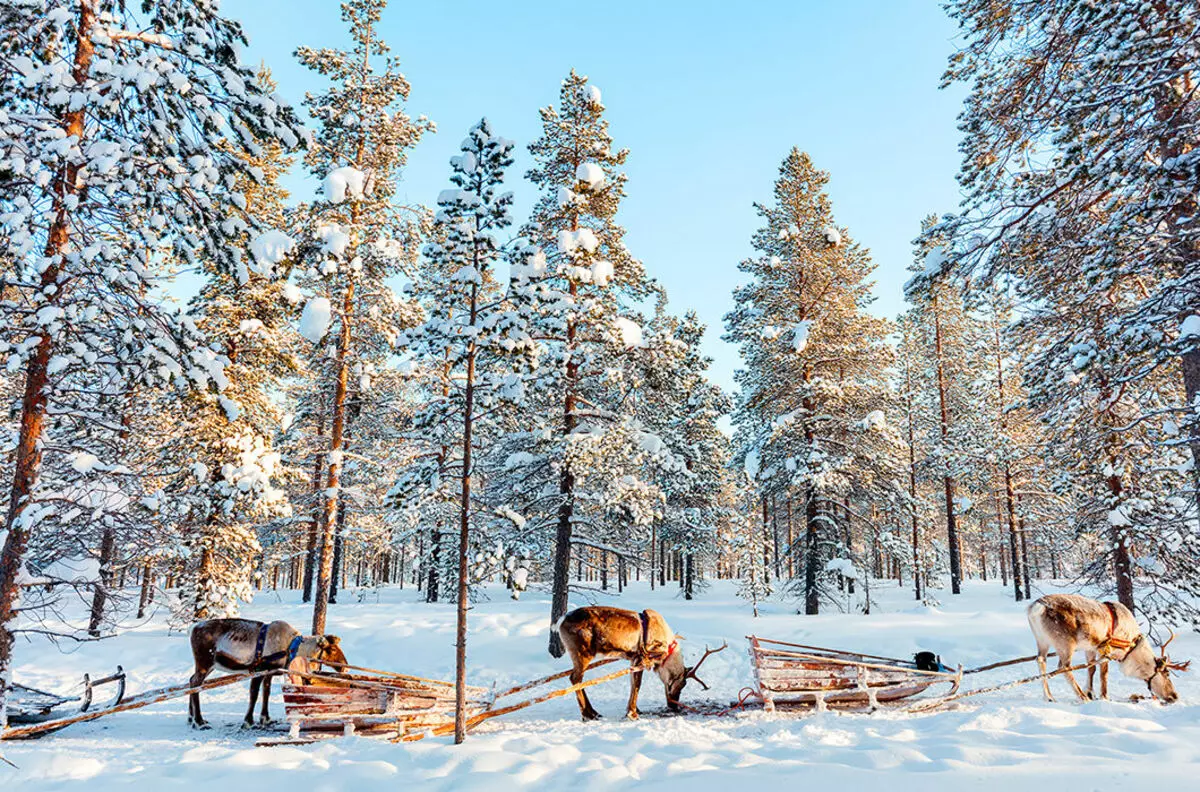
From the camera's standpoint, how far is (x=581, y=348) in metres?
15.8

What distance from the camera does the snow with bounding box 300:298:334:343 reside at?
12.4 m

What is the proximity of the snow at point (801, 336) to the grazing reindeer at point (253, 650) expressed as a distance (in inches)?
604

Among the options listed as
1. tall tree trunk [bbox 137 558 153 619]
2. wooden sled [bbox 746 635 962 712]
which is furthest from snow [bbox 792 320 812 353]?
tall tree trunk [bbox 137 558 153 619]

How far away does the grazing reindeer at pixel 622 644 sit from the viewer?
1002cm

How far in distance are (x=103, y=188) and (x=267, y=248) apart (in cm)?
181

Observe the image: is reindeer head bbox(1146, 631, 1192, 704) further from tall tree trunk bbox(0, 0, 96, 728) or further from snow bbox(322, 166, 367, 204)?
snow bbox(322, 166, 367, 204)

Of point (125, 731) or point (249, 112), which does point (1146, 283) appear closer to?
point (249, 112)

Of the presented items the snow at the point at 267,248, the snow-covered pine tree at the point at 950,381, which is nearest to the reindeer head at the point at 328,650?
the snow at the point at 267,248

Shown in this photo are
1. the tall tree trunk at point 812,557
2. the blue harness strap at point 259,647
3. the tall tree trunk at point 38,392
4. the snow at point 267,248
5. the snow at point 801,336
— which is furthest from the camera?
the tall tree trunk at point 812,557

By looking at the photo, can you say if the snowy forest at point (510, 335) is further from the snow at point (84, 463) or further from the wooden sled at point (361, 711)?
the wooden sled at point (361, 711)

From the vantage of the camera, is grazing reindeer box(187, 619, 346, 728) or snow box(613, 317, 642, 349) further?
snow box(613, 317, 642, 349)

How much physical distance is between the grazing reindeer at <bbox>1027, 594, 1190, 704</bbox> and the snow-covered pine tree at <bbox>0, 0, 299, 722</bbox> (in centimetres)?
1259

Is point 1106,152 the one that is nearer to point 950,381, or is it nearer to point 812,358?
point 812,358

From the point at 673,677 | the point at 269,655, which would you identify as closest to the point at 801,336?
the point at 673,677
